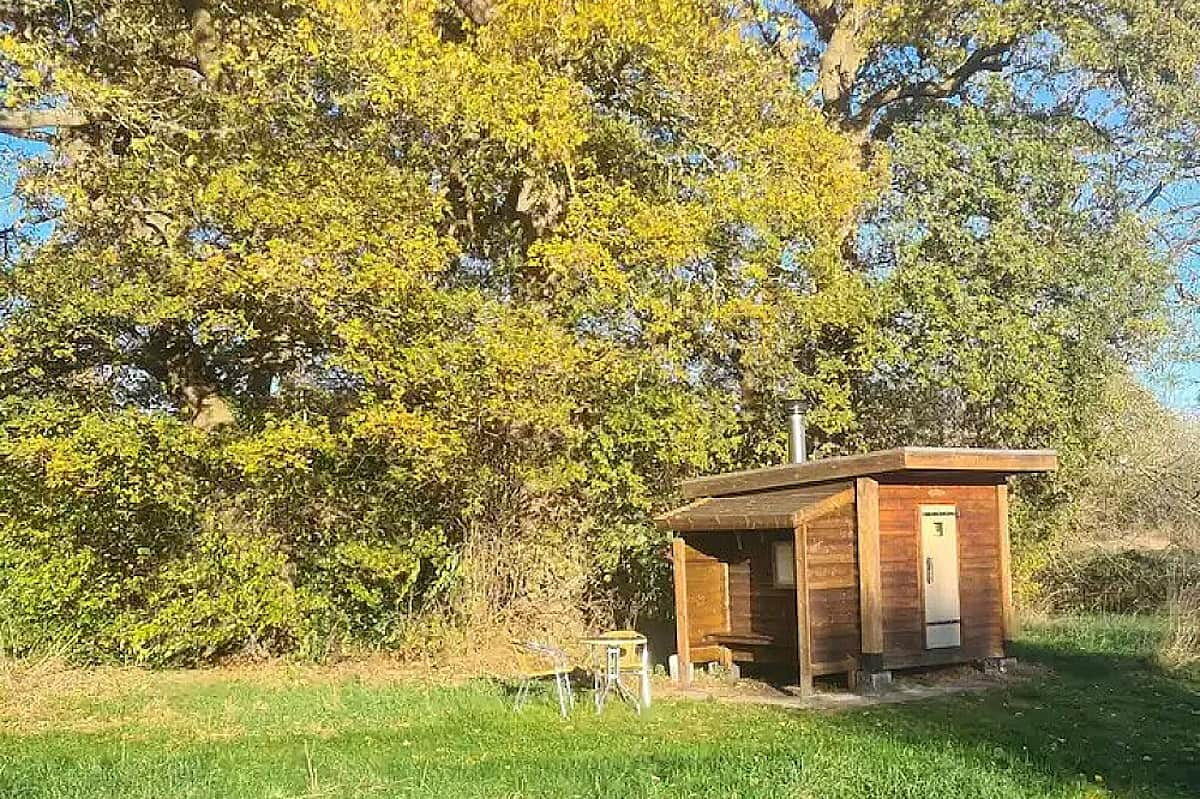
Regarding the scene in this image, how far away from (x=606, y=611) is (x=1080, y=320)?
784 centimetres

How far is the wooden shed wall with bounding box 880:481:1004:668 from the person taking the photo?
41.7 feet

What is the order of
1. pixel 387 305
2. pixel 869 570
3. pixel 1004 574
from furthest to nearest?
pixel 387 305 < pixel 1004 574 < pixel 869 570

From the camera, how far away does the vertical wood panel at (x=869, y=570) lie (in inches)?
486

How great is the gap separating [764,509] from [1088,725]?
3706 millimetres

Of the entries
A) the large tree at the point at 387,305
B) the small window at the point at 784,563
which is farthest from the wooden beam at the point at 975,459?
the large tree at the point at 387,305

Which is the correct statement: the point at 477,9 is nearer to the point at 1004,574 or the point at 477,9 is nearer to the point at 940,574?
the point at 940,574

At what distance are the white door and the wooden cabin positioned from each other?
0.02 m

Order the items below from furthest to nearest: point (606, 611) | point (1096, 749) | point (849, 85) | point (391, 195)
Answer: point (849, 85) < point (606, 611) < point (391, 195) < point (1096, 749)

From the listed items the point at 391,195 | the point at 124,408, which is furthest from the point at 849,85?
the point at 124,408

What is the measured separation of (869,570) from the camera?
1241cm

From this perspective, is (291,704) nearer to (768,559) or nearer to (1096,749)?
(768,559)

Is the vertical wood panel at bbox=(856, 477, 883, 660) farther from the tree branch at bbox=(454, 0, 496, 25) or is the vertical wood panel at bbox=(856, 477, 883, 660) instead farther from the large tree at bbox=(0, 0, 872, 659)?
the tree branch at bbox=(454, 0, 496, 25)

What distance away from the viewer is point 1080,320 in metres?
17.6

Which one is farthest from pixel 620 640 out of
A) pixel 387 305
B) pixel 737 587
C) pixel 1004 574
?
pixel 387 305
